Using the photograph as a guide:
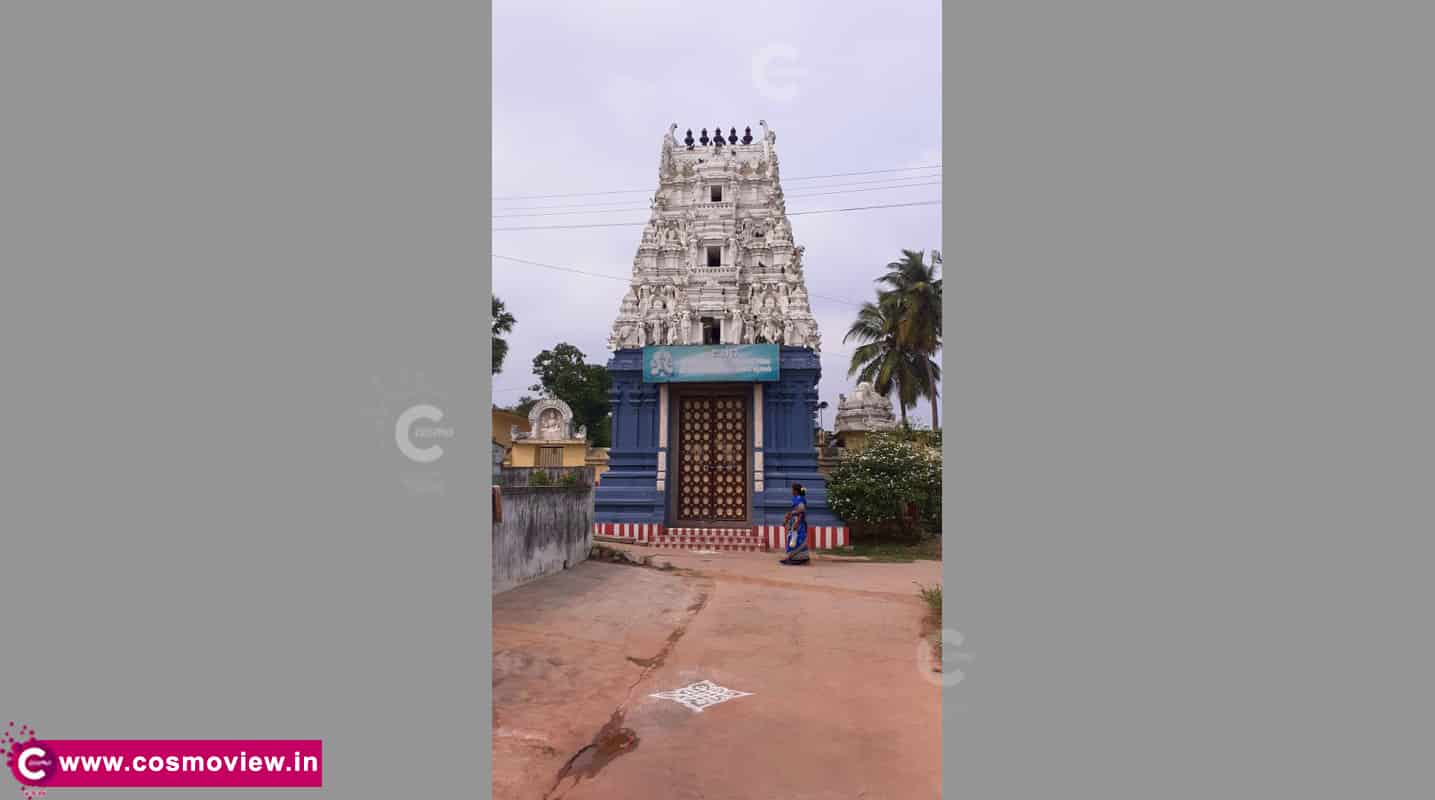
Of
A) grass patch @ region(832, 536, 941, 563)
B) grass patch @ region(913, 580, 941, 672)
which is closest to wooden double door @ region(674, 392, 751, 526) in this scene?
grass patch @ region(832, 536, 941, 563)

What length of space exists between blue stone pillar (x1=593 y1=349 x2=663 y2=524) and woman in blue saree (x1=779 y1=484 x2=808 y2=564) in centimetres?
358

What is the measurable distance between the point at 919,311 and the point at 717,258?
12496 mm

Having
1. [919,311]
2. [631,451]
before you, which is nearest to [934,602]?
[631,451]

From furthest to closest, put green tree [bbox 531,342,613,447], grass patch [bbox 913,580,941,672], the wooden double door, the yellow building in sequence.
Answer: green tree [bbox 531,342,613,447]
the yellow building
the wooden double door
grass patch [bbox 913,580,941,672]

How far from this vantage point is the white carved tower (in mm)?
14422

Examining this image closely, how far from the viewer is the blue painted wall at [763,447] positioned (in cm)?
1352

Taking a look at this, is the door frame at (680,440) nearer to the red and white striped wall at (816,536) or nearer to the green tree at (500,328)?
the red and white striped wall at (816,536)

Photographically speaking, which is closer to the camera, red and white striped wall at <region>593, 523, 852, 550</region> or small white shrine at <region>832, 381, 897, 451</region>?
red and white striped wall at <region>593, 523, 852, 550</region>

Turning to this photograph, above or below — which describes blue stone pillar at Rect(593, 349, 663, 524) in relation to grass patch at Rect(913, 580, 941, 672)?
above
